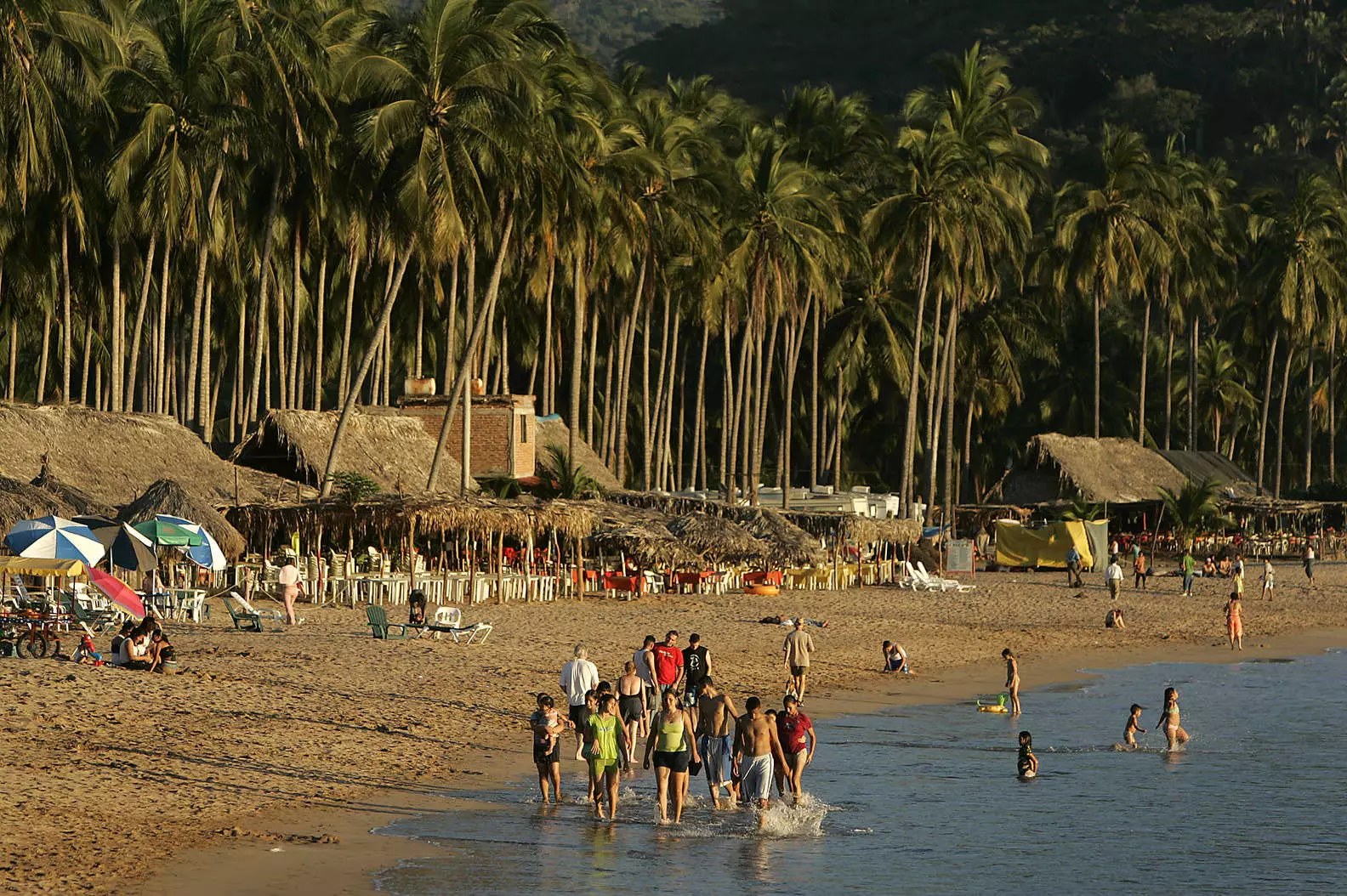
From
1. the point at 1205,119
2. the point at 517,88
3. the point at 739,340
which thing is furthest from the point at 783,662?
the point at 1205,119

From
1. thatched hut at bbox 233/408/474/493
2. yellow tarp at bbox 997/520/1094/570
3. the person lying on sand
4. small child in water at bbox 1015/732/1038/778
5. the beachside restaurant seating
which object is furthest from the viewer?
yellow tarp at bbox 997/520/1094/570

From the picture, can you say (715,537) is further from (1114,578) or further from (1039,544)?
(1039,544)

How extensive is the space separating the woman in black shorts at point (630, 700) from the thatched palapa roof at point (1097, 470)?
133 feet

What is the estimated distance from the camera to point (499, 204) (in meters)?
42.5

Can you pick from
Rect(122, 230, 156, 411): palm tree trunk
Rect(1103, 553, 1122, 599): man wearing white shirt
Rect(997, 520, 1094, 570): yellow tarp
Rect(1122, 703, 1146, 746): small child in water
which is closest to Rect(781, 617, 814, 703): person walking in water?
Rect(1122, 703, 1146, 746): small child in water

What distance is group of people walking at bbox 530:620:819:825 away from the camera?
16516mm

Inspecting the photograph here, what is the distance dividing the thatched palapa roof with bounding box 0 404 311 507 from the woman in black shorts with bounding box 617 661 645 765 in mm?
17335

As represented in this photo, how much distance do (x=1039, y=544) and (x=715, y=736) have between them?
35.0m

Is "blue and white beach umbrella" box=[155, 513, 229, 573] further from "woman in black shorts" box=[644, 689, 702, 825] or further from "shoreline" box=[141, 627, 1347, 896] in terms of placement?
"woman in black shorts" box=[644, 689, 702, 825]

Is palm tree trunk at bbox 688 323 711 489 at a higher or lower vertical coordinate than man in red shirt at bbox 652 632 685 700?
higher

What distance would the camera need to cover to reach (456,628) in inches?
1099

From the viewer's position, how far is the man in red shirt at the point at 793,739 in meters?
17.6

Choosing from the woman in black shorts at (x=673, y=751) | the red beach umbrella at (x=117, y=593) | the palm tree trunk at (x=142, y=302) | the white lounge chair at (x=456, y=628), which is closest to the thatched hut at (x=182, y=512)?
the white lounge chair at (x=456, y=628)

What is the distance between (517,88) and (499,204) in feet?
14.4
